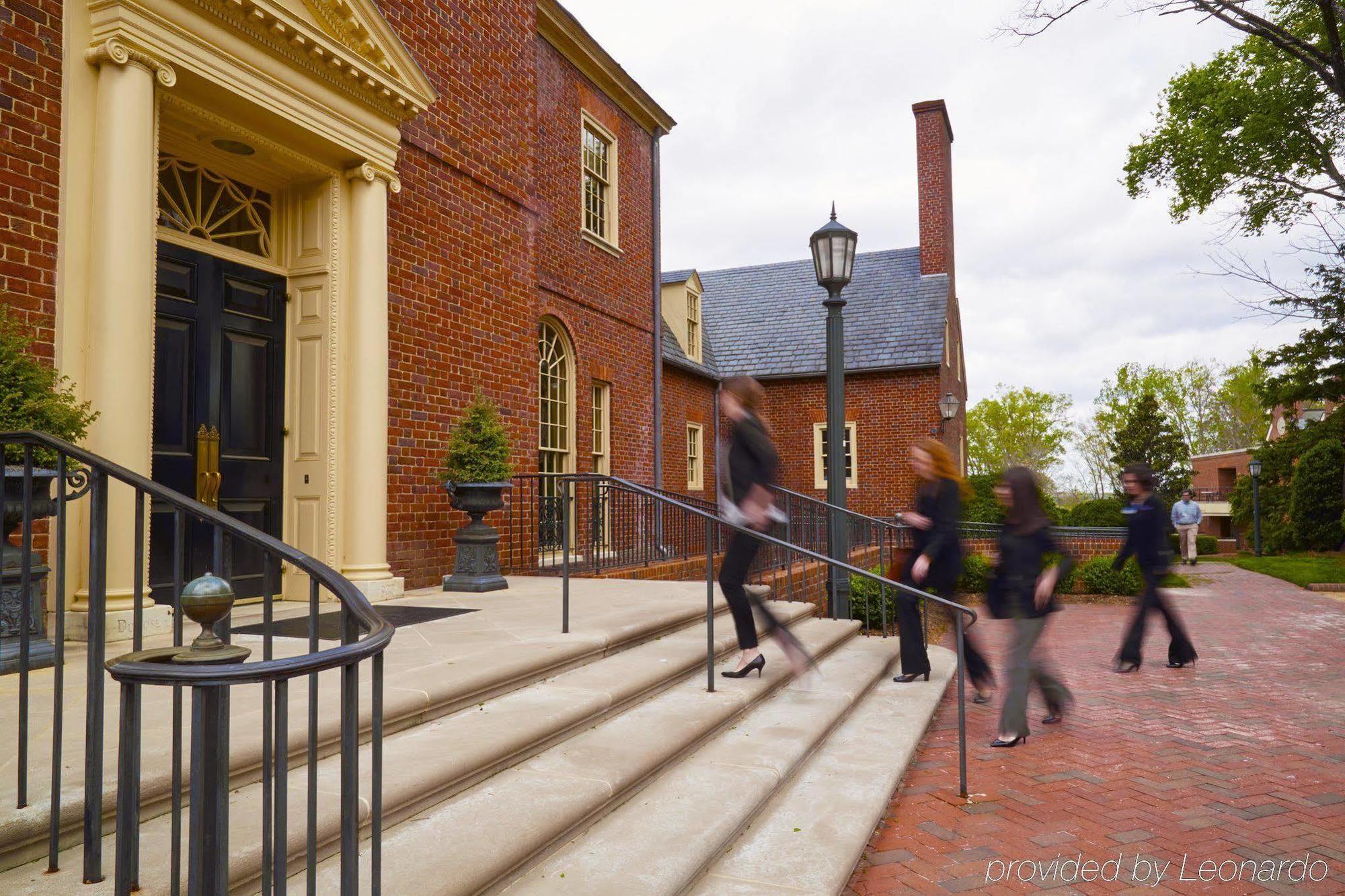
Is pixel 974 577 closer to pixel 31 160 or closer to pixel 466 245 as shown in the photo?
pixel 466 245

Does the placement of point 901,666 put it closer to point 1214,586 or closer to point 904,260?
point 1214,586

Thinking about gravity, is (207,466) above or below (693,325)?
below

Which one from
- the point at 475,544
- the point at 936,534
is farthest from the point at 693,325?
the point at 936,534

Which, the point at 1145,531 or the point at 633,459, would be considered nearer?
the point at 1145,531

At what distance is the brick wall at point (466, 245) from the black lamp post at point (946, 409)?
A: 36.3 feet

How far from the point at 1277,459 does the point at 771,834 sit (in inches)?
1024

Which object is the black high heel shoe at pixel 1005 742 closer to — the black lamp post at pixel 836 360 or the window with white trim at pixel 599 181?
the black lamp post at pixel 836 360

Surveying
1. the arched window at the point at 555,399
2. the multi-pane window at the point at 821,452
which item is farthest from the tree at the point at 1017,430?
the arched window at the point at 555,399

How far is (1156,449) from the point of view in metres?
28.7

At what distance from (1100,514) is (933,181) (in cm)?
964

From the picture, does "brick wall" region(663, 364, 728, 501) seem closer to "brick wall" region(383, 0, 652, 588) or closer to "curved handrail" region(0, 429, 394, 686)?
"brick wall" region(383, 0, 652, 588)

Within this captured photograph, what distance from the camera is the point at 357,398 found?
684cm

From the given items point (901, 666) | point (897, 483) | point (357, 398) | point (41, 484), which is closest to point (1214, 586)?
point (897, 483)

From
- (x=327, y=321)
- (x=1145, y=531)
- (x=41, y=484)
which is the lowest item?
(x=1145, y=531)
